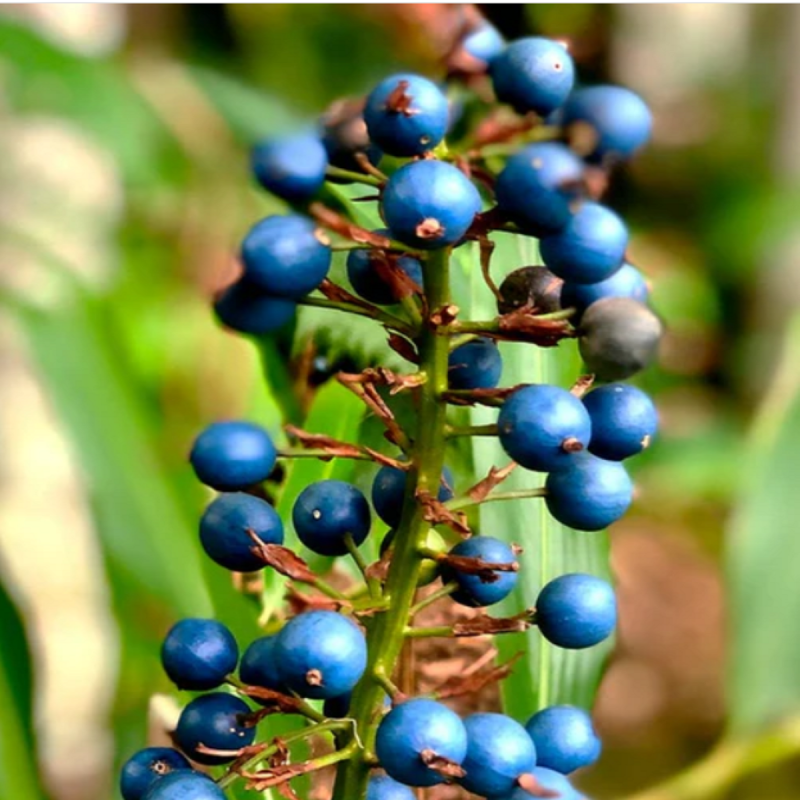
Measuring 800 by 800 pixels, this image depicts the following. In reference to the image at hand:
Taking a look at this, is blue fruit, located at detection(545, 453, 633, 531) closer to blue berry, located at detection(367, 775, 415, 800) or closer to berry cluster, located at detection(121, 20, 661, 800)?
berry cluster, located at detection(121, 20, 661, 800)

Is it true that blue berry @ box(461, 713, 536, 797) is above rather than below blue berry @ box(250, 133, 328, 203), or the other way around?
below

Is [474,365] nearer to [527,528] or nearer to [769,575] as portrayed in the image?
[527,528]

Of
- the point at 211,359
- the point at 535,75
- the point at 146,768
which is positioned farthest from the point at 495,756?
the point at 211,359

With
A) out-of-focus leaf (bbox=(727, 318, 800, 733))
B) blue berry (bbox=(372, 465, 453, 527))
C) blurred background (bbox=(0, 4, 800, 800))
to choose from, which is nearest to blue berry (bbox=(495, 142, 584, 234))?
blue berry (bbox=(372, 465, 453, 527))

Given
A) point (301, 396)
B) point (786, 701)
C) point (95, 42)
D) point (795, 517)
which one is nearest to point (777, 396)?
point (795, 517)

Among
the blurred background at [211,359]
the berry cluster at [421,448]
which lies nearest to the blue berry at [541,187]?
the berry cluster at [421,448]

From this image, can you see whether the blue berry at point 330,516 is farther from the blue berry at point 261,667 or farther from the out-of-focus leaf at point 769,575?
the out-of-focus leaf at point 769,575
